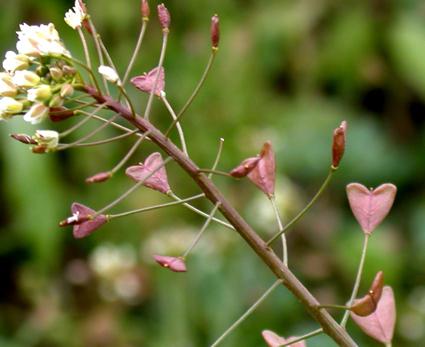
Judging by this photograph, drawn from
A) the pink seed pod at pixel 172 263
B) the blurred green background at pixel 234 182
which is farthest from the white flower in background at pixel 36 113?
the blurred green background at pixel 234 182

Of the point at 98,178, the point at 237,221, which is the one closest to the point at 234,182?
the point at 237,221

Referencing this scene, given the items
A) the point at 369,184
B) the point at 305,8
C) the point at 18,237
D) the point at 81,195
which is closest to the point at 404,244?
the point at 369,184

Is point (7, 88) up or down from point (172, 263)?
up

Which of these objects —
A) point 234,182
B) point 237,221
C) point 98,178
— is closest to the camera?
point 98,178

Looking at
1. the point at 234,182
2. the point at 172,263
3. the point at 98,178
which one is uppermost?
the point at 98,178

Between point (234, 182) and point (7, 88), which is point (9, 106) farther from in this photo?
point (234, 182)

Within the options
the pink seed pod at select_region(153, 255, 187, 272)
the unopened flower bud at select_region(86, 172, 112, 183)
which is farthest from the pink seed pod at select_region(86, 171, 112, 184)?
the pink seed pod at select_region(153, 255, 187, 272)

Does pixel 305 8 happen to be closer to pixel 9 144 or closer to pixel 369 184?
pixel 369 184

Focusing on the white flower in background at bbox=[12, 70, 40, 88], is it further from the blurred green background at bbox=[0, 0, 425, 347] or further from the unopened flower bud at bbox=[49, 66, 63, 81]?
the blurred green background at bbox=[0, 0, 425, 347]
